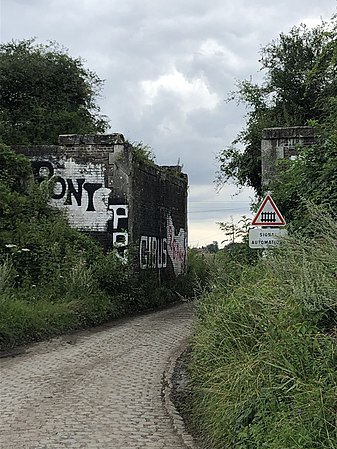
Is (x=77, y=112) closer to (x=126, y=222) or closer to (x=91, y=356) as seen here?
(x=126, y=222)

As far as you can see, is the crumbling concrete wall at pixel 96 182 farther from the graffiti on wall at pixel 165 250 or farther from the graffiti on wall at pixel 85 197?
the graffiti on wall at pixel 165 250

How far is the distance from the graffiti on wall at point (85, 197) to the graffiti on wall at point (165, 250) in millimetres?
1712

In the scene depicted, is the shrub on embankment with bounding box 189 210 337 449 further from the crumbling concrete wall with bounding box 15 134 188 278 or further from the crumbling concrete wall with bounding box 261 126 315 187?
the crumbling concrete wall with bounding box 15 134 188 278

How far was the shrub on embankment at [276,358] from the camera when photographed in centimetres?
520

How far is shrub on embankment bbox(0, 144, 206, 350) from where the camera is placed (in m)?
14.8

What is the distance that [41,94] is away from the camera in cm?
2764

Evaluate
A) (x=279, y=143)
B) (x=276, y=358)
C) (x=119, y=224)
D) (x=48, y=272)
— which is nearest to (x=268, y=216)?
(x=276, y=358)

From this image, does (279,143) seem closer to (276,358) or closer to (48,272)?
(48,272)

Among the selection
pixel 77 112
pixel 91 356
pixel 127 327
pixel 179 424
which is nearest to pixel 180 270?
pixel 77 112

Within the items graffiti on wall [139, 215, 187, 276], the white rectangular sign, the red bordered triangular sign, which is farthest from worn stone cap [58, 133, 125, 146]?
the white rectangular sign

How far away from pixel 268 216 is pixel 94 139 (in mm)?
9751

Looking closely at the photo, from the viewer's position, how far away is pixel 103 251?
20.0 metres

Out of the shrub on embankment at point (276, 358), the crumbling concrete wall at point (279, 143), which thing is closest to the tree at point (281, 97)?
the crumbling concrete wall at point (279, 143)

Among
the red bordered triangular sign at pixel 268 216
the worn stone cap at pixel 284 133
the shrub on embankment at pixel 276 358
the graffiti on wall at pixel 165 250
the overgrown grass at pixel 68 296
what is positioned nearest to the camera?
the shrub on embankment at pixel 276 358
